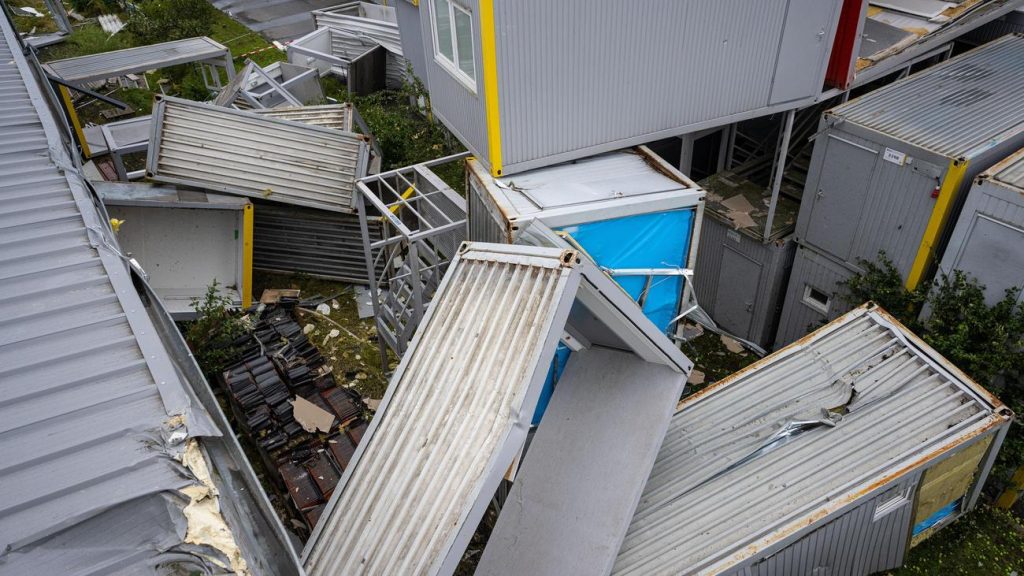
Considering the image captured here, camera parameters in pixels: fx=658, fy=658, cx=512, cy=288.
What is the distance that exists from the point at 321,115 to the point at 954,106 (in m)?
7.64

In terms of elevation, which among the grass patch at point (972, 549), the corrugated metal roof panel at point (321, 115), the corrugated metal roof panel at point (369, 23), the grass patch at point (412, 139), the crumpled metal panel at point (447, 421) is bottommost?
the grass patch at point (972, 549)

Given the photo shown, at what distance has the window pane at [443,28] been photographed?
583 centimetres

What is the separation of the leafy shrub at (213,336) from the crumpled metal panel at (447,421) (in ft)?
12.6

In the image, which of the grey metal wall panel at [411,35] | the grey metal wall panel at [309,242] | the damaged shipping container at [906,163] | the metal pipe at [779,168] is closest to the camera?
the damaged shipping container at [906,163]

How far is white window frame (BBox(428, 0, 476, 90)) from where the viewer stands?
17.6ft

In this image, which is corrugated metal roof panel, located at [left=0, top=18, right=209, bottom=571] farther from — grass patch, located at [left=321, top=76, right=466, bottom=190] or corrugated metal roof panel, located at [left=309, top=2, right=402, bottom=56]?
corrugated metal roof panel, located at [left=309, top=2, right=402, bottom=56]

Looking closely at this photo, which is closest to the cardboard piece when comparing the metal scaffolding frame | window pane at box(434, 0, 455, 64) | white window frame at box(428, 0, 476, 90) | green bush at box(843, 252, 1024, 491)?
the metal scaffolding frame

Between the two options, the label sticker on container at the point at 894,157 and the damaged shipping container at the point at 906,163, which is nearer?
the damaged shipping container at the point at 906,163

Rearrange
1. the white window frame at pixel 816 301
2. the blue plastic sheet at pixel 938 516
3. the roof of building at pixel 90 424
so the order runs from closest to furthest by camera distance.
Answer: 1. the roof of building at pixel 90 424
2. the blue plastic sheet at pixel 938 516
3. the white window frame at pixel 816 301

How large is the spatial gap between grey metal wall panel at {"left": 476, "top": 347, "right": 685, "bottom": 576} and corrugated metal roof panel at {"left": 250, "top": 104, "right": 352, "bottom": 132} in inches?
229

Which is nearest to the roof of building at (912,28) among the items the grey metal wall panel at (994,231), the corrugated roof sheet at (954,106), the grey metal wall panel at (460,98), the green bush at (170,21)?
the corrugated roof sheet at (954,106)

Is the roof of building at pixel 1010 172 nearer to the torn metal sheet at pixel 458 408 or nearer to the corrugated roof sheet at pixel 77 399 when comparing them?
the torn metal sheet at pixel 458 408

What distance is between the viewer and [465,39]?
18.3ft

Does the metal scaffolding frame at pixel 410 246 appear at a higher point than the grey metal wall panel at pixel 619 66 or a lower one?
lower
